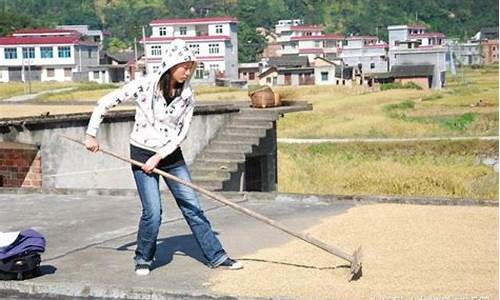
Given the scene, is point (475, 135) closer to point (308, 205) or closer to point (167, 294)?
point (308, 205)

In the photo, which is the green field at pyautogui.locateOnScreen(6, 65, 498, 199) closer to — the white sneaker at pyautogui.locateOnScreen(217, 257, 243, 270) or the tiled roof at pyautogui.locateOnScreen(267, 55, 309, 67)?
the white sneaker at pyautogui.locateOnScreen(217, 257, 243, 270)

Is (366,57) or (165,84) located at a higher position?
(165,84)

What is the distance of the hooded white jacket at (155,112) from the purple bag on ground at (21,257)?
81 centimetres

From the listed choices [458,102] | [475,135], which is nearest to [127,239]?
[475,135]

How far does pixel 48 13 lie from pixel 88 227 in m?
110

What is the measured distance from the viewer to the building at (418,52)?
2569 inches

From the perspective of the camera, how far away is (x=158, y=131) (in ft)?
19.5

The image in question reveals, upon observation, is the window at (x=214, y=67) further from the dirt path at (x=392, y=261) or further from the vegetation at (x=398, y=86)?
the dirt path at (x=392, y=261)

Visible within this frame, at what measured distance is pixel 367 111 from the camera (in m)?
42.4

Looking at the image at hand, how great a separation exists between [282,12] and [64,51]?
57682mm

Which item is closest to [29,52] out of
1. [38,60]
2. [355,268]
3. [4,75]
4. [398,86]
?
[38,60]

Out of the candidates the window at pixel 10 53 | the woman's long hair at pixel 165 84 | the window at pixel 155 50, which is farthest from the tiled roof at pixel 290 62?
the woman's long hair at pixel 165 84

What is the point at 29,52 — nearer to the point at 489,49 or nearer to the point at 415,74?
the point at 415,74

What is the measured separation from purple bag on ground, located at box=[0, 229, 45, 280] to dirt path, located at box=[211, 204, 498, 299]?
3.95 ft
